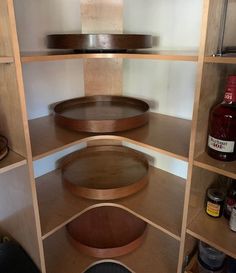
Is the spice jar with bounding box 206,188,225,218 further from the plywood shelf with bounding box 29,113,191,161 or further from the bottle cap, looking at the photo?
the bottle cap

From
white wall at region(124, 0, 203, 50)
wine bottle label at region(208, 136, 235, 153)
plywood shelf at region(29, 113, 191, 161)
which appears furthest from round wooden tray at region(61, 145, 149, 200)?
white wall at region(124, 0, 203, 50)

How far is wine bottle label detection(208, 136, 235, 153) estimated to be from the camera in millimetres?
Answer: 800

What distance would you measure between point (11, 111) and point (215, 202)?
2.61 feet

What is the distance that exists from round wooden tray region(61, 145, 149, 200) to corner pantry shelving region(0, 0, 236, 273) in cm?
6

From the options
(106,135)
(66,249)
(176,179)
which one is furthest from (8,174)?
(176,179)

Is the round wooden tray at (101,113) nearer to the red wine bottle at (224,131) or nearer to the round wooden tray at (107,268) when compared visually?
the red wine bottle at (224,131)

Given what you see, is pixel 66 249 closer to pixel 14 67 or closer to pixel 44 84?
pixel 44 84

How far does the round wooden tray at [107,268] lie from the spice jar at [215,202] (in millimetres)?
598

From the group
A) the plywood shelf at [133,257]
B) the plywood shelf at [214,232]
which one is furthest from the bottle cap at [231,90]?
the plywood shelf at [133,257]

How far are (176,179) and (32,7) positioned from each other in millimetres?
1046

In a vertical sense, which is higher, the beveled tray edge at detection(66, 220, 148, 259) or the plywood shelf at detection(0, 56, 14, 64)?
the plywood shelf at detection(0, 56, 14, 64)

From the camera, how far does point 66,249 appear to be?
132 centimetres

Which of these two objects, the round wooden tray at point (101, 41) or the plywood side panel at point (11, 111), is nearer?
the plywood side panel at point (11, 111)

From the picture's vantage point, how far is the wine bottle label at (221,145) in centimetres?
80
